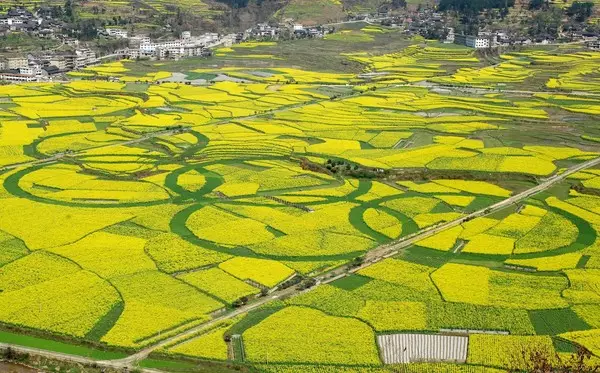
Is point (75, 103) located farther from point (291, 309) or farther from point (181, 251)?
point (291, 309)

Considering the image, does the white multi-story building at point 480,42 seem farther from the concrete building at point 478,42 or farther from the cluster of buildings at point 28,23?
the cluster of buildings at point 28,23

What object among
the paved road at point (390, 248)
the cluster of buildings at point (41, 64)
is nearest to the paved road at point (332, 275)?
the paved road at point (390, 248)

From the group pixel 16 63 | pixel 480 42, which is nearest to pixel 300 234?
pixel 16 63

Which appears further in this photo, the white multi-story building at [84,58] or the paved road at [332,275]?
the white multi-story building at [84,58]

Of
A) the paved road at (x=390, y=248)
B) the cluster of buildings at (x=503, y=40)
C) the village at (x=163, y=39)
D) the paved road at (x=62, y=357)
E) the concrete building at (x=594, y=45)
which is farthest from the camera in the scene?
the cluster of buildings at (x=503, y=40)

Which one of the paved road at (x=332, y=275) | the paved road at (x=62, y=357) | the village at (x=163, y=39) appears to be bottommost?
the paved road at (x=62, y=357)

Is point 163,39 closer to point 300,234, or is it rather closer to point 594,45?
point 594,45

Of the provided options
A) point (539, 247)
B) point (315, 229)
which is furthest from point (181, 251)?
point (539, 247)

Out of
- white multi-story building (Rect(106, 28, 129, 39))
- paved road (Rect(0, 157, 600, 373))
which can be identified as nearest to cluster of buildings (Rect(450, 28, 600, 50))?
white multi-story building (Rect(106, 28, 129, 39))
